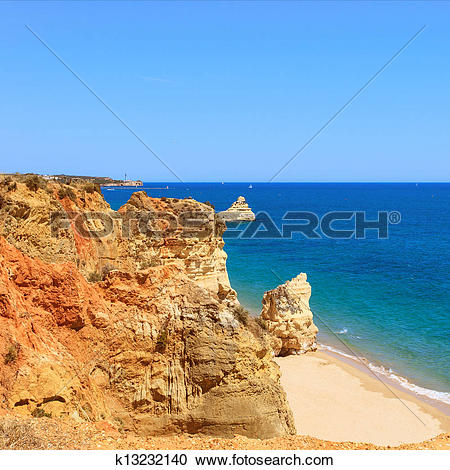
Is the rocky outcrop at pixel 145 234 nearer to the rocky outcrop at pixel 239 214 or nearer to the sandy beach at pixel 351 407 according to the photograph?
the sandy beach at pixel 351 407

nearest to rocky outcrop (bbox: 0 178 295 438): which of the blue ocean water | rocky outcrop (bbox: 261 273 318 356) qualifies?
rocky outcrop (bbox: 261 273 318 356)

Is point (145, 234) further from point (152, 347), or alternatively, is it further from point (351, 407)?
point (351, 407)

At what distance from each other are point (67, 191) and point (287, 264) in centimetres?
4079

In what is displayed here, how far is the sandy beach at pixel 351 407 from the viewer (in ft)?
59.1

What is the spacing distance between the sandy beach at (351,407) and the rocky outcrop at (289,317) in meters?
0.84

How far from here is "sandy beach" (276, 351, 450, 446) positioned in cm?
1802

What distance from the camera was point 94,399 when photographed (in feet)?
29.1

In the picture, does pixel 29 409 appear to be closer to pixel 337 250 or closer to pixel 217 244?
pixel 217 244

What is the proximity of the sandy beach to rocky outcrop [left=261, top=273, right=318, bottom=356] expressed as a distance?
33.1 inches

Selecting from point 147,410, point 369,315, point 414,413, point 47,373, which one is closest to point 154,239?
point 147,410

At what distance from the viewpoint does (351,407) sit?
801 inches

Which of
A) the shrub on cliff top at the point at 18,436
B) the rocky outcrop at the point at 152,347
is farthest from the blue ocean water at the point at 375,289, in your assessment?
the shrub on cliff top at the point at 18,436

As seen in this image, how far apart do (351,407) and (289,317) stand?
5829mm

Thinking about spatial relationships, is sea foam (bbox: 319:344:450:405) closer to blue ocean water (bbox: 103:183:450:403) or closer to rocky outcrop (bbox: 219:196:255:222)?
blue ocean water (bbox: 103:183:450:403)
